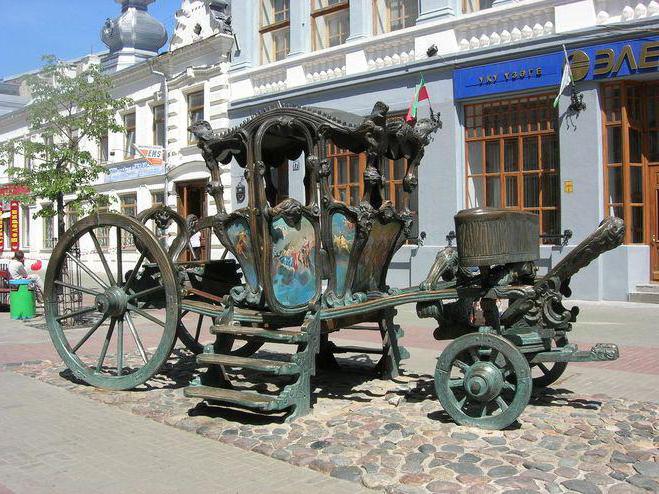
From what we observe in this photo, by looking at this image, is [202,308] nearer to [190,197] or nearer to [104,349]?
[104,349]

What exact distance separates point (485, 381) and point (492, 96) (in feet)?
33.8

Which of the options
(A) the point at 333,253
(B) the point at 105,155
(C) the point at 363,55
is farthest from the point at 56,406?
(B) the point at 105,155

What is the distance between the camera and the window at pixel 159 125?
75.3 feet

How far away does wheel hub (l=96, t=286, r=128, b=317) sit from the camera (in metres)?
6.75

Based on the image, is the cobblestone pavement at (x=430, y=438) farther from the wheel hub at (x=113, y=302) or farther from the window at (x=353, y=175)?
the window at (x=353, y=175)

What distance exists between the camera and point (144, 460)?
4.66 metres

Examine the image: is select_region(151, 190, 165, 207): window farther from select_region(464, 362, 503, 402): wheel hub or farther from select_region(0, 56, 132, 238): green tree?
select_region(464, 362, 503, 402): wheel hub

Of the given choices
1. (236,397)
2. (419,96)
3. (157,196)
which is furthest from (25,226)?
(236,397)

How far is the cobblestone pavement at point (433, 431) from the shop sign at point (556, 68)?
659 centimetres

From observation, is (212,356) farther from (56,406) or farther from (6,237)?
(6,237)

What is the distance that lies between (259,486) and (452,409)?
1.70 m

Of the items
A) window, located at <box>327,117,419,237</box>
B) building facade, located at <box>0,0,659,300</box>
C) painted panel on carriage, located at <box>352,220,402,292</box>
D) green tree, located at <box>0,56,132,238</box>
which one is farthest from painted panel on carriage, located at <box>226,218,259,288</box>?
window, located at <box>327,117,419,237</box>

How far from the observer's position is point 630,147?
13.2 m

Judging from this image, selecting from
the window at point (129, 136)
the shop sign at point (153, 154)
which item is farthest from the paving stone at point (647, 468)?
the window at point (129, 136)
